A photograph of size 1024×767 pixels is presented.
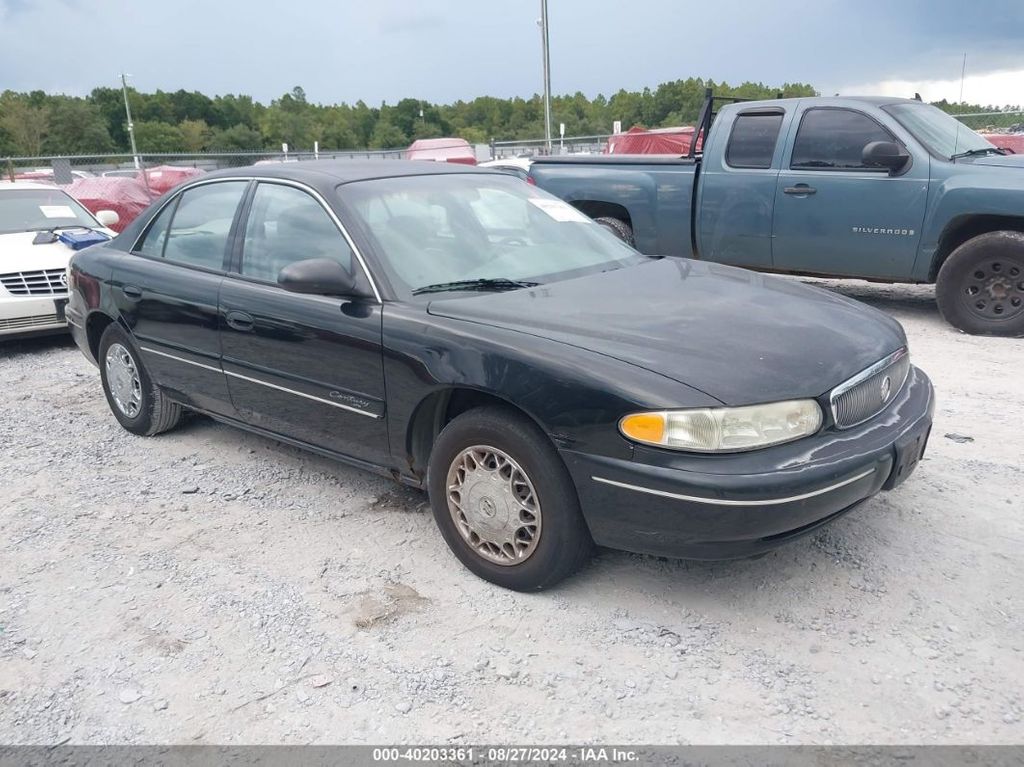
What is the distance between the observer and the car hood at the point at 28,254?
24.8ft

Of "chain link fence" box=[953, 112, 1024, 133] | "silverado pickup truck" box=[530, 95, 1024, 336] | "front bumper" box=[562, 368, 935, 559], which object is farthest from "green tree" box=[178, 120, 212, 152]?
"front bumper" box=[562, 368, 935, 559]

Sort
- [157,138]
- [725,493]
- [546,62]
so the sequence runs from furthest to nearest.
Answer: [157,138]
[546,62]
[725,493]

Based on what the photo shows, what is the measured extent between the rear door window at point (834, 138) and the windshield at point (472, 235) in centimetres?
366

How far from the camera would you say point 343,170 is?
13.5 feet

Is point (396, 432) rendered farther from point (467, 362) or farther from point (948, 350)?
point (948, 350)

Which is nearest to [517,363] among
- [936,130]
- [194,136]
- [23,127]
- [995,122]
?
[936,130]

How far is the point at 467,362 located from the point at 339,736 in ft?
4.41

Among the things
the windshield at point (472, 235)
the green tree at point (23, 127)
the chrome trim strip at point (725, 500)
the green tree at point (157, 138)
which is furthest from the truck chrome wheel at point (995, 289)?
the green tree at point (157, 138)

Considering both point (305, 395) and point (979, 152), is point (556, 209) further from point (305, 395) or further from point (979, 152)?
point (979, 152)

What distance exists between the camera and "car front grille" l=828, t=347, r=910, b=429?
9.86 feet

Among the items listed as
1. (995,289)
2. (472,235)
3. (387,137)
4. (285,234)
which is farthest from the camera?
(387,137)

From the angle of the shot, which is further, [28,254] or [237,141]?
[237,141]

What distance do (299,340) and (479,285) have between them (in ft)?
2.80

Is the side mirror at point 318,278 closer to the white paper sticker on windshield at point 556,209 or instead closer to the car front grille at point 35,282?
the white paper sticker on windshield at point 556,209
